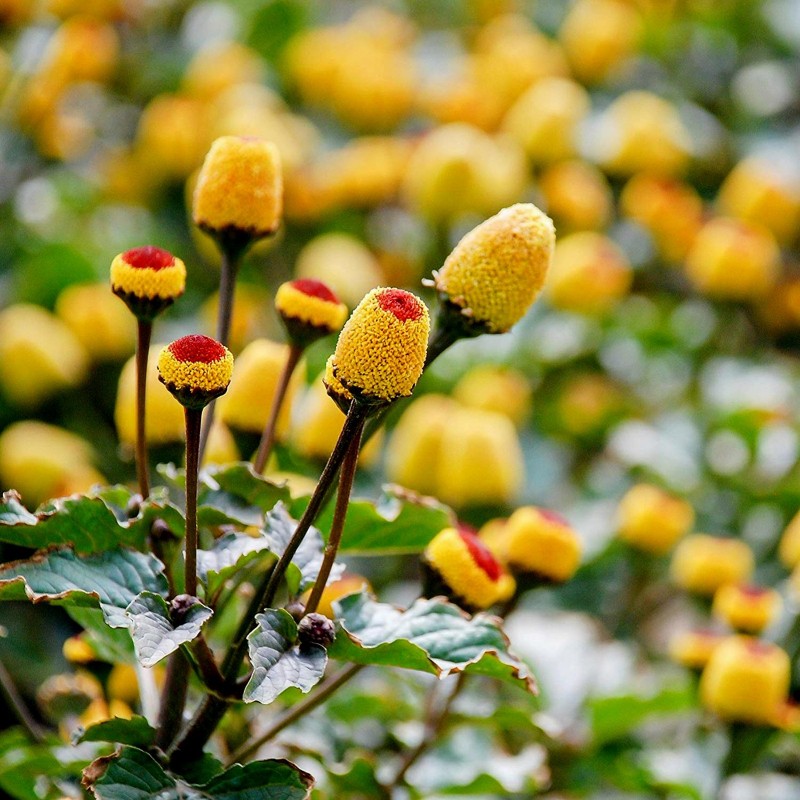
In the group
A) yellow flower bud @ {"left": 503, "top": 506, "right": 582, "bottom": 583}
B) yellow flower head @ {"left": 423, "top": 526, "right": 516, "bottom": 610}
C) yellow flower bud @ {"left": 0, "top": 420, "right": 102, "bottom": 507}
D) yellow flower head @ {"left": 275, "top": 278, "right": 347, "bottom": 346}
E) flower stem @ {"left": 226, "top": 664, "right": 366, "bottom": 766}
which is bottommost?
yellow flower bud @ {"left": 0, "top": 420, "right": 102, "bottom": 507}

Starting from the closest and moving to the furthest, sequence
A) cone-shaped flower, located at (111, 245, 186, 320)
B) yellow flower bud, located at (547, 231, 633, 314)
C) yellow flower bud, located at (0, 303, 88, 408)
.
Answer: cone-shaped flower, located at (111, 245, 186, 320), yellow flower bud, located at (0, 303, 88, 408), yellow flower bud, located at (547, 231, 633, 314)

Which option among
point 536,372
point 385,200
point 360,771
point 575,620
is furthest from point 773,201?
point 360,771

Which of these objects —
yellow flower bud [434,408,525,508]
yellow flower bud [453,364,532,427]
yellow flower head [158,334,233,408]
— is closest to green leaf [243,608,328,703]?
yellow flower head [158,334,233,408]

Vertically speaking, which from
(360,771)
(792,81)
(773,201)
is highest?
(792,81)

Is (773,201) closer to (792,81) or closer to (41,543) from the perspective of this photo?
(792,81)

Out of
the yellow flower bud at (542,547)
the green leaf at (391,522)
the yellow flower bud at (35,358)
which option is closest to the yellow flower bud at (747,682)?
the yellow flower bud at (542,547)

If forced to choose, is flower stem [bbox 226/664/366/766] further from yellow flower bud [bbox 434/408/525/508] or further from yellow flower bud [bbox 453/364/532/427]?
yellow flower bud [bbox 453/364/532/427]

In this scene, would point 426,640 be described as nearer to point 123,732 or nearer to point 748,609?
point 123,732
